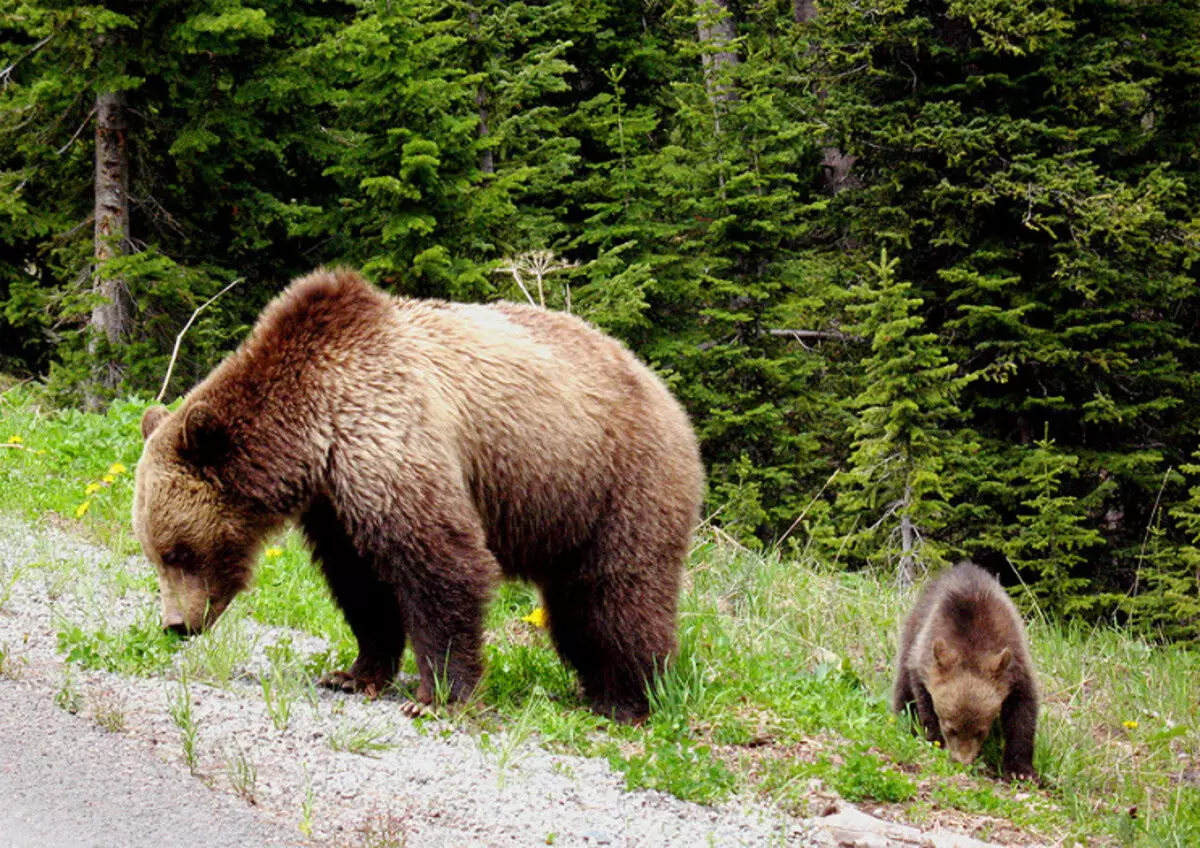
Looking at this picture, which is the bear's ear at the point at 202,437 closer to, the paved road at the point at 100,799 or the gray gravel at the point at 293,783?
the gray gravel at the point at 293,783

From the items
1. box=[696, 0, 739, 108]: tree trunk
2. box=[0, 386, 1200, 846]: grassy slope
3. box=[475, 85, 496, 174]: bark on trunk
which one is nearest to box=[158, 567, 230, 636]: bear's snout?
box=[0, 386, 1200, 846]: grassy slope

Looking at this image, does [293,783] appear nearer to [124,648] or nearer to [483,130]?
[124,648]

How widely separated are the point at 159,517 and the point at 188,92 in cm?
906

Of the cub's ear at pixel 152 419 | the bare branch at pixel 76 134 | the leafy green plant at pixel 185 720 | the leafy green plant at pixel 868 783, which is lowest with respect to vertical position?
the leafy green plant at pixel 868 783

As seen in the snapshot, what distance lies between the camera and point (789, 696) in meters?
6.26

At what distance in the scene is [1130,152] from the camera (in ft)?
55.0

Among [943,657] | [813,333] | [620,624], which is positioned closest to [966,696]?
[943,657]

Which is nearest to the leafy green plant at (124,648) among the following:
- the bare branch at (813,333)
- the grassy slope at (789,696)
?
the grassy slope at (789,696)

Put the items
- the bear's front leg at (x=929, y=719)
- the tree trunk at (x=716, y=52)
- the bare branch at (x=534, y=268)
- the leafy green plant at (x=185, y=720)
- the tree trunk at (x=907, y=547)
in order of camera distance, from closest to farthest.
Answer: the leafy green plant at (x=185, y=720), the bear's front leg at (x=929, y=719), the bare branch at (x=534, y=268), the tree trunk at (x=907, y=547), the tree trunk at (x=716, y=52)

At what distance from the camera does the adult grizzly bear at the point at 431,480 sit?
18.0 feet

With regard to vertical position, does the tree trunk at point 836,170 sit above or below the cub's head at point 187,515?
above

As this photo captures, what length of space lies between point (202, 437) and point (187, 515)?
35 centimetres

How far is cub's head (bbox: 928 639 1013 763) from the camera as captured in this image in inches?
258

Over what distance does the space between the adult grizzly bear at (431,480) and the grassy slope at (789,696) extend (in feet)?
1.03
